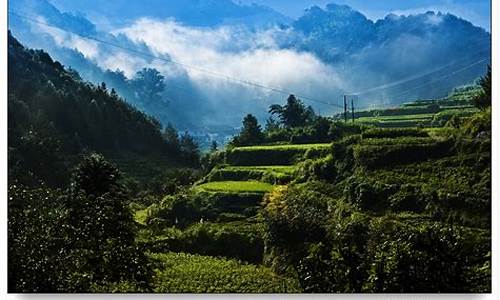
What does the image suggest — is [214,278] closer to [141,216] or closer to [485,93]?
[141,216]

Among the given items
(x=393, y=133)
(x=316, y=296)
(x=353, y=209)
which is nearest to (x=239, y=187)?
(x=353, y=209)

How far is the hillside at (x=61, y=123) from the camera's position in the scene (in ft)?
16.7

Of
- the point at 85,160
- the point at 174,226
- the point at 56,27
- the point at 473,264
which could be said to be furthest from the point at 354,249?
the point at 56,27

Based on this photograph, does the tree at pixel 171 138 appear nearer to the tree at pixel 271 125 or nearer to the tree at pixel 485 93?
the tree at pixel 271 125

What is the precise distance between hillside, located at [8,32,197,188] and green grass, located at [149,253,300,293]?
31.6 inches

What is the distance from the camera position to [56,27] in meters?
5.23

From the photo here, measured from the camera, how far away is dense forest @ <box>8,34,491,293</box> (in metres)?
4.85

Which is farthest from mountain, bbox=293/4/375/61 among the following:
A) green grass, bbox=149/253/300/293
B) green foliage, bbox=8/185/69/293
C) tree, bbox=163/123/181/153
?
green foliage, bbox=8/185/69/293

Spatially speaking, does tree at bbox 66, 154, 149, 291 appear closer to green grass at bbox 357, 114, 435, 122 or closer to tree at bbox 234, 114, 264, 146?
tree at bbox 234, 114, 264, 146

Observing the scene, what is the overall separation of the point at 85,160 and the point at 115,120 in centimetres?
41

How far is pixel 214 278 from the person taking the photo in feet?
16.2

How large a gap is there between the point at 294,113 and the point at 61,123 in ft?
5.66

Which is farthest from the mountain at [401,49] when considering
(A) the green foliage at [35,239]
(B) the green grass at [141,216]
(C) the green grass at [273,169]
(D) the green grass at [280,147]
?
(A) the green foliage at [35,239]

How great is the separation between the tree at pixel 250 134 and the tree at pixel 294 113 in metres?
0.16
